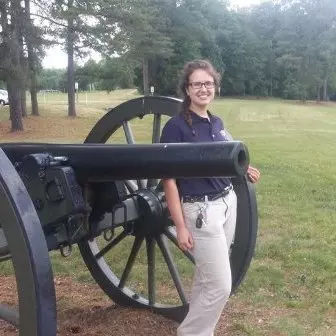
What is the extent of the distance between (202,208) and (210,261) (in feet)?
0.84

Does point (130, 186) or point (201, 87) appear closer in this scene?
point (201, 87)

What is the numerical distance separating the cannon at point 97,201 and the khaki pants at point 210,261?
0.35 metres

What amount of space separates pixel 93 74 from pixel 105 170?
45.9 meters

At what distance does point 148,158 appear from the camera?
8.53 feet

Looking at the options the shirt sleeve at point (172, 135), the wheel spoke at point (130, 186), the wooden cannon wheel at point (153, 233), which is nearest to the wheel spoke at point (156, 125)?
the wooden cannon wheel at point (153, 233)

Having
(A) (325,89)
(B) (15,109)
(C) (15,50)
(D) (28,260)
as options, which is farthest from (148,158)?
(A) (325,89)

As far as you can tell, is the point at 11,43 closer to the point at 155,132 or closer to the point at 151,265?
the point at 155,132

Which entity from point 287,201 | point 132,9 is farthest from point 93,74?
point 287,201

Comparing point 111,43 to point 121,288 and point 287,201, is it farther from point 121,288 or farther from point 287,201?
point 121,288

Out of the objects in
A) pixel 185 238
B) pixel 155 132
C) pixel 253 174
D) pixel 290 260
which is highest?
pixel 155 132

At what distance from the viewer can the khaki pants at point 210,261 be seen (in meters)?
2.86

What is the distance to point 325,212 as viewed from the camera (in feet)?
24.6

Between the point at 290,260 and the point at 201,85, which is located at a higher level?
the point at 201,85

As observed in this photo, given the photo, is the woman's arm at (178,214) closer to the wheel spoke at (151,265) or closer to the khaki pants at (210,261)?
the khaki pants at (210,261)
